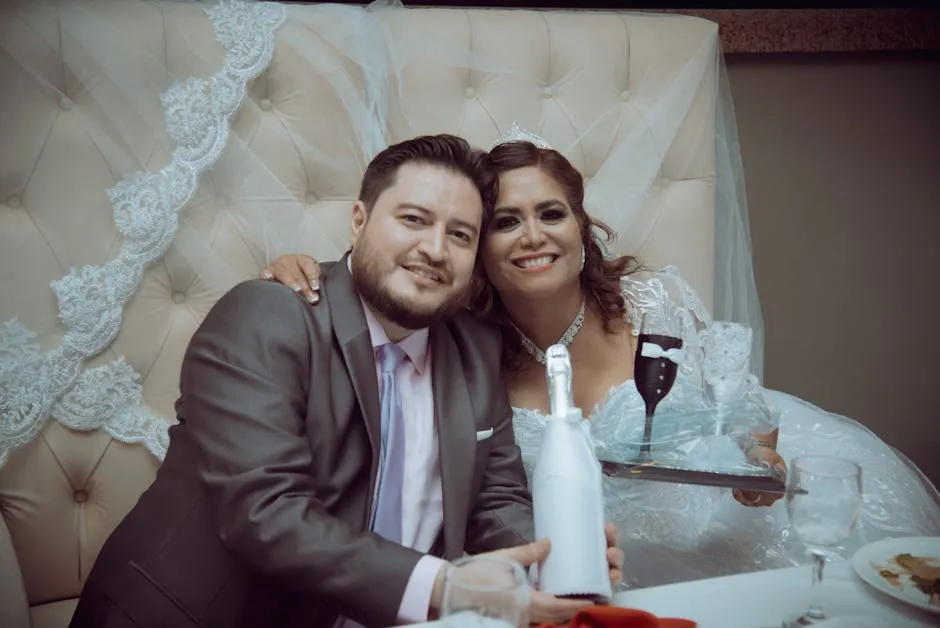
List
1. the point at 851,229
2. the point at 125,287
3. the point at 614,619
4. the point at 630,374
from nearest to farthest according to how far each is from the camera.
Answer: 1. the point at 614,619
2. the point at 125,287
3. the point at 630,374
4. the point at 851,229

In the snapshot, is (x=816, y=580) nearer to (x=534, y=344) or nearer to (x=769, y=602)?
(x=769, y=602)

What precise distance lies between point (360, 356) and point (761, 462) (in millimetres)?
653

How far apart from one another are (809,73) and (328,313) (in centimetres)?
175

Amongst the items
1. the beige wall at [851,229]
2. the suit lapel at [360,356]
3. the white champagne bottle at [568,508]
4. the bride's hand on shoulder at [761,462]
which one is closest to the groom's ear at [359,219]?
the suit lapel at [360,356]

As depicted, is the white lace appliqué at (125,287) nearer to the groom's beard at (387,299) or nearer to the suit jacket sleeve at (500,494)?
the groom's beard at (387,299)

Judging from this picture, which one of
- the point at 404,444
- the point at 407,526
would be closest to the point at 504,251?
the point at 404,444

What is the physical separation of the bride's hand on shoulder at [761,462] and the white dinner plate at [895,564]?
240 mm

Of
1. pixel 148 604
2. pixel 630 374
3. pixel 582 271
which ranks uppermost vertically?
pixel 582 271

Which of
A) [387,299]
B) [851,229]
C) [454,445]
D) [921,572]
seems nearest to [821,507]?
[921,572]

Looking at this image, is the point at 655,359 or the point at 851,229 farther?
the point at 851,229

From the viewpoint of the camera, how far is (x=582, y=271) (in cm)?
190

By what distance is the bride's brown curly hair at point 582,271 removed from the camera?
173 cm

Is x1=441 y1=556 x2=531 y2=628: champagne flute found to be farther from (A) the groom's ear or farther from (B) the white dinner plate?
(A) the groom's ear

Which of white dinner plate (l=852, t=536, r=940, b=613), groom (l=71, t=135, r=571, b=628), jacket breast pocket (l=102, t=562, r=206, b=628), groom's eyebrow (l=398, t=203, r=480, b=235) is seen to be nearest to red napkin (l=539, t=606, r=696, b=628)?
groom (l=71, t=135, r=571, b=628)
